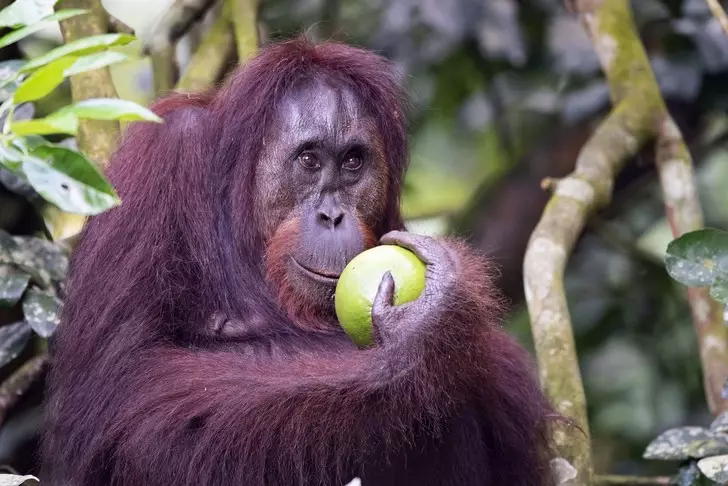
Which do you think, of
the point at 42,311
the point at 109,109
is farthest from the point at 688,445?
the point at 109,109

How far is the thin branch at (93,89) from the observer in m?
3.57

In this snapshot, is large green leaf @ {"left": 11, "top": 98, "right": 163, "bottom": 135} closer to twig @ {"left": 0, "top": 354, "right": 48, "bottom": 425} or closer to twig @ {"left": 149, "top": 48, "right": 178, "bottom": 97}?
twig @ {"left": 0, "top": 354, "right": 48, "bottom": 425}

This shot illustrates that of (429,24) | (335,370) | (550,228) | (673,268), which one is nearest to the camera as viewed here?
(335,370)

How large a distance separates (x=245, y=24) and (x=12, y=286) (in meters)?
1.58

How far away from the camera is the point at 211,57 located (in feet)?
13.9

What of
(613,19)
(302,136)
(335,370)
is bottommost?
(335,370)

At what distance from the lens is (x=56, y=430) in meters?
2.80

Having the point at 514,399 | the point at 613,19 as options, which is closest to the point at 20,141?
the point at 514,399

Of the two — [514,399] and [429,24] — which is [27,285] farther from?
[429,24]

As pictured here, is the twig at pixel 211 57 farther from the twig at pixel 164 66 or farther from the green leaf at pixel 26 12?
the green leaf at pixel 26 12

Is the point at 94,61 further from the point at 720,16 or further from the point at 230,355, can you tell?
the point at 720,16

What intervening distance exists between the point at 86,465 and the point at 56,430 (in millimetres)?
171

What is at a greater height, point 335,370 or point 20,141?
point 20,141

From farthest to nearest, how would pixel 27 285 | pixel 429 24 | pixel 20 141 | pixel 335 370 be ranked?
pixel 429 24 < pixel 27 285 < pixel 335 370 < pixel 20 141
